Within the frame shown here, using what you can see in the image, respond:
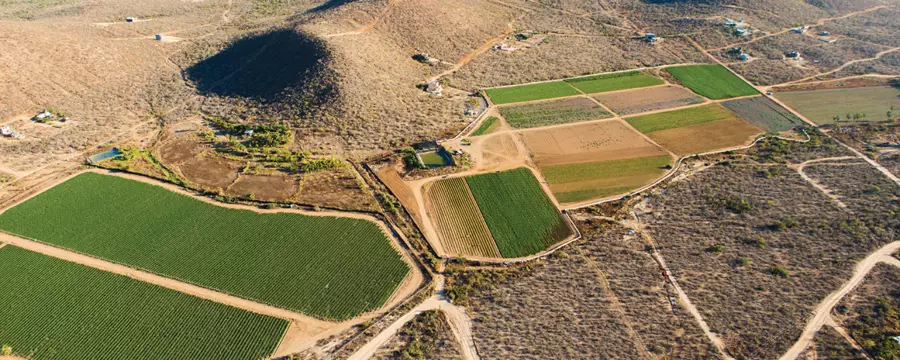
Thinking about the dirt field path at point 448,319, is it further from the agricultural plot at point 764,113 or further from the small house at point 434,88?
A: the agricultural plot at point 764,113

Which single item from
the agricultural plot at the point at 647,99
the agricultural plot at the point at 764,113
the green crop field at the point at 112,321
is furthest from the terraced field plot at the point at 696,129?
the green crop field at the point at 112,321

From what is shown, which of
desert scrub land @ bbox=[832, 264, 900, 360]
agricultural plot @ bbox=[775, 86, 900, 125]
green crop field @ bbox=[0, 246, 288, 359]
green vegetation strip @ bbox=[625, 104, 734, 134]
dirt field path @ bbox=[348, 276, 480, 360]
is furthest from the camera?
agricultural plot @ bbox=[775, 86, 900, 125]

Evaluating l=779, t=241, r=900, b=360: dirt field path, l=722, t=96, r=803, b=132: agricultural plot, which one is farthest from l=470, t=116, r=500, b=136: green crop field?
l=779, t=241, r=900, b=360: dirt field path

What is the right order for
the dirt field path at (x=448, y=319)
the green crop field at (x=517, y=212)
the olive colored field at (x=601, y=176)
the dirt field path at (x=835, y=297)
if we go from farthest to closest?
the olive colored field at (x=601, y=176), the green crop field at (x=517, y=212), the dirt field path at (x=448, y=319), the dirt field path at (x=835, y=297)

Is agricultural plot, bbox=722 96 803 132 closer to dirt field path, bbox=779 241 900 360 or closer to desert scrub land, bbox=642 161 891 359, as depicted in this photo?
desert scrub land, bbox=642 161 891 359

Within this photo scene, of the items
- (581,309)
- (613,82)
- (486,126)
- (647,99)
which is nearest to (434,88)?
(486,126)

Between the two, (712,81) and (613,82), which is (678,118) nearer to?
(613,82)
